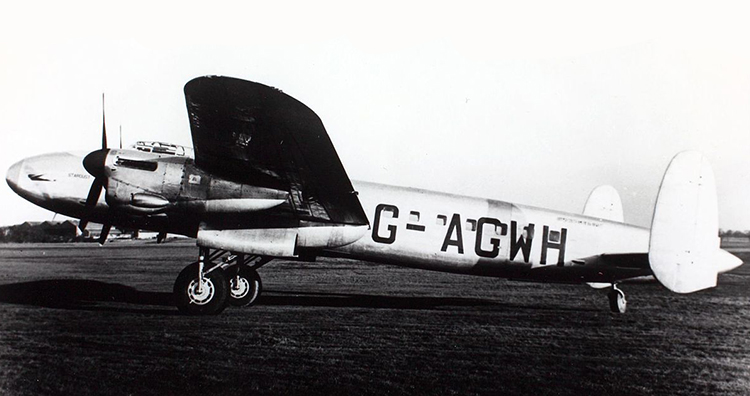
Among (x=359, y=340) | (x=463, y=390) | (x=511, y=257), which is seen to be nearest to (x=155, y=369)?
(x=359, y=340)

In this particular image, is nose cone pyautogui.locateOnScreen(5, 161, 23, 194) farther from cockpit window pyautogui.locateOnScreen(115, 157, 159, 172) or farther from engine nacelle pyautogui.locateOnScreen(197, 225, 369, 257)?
engine nacelle pyautogui.locateOnScreen(197, 225, 369, 257)

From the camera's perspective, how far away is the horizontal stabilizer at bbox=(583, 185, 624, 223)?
10148mm

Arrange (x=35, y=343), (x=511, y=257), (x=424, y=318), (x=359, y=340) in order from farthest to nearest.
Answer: (x=511, y=257)
(x=424, y=318)
(x=359, y=340)
(x=35, y=343)

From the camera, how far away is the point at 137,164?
299 inches

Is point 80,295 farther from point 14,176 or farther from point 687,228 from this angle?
point 687,228

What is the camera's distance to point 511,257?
28.8ft

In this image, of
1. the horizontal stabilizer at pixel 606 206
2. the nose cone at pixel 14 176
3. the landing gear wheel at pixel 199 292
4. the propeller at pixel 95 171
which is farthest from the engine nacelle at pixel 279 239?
the horizontal stabilizer at pixel 606 206

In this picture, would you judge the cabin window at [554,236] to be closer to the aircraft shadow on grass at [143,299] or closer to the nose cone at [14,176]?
the aircraft shadow on grass at [143,299]

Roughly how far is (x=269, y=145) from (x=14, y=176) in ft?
13.4

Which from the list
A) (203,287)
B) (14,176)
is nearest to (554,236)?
(203,287)

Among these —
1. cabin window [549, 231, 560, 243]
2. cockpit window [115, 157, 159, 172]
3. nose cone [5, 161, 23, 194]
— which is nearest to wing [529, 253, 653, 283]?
cabin window [549, 231, 560, 243]

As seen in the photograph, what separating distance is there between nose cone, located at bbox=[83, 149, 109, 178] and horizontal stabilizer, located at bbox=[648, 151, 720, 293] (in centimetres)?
793

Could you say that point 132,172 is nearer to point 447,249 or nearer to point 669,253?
point 447,249

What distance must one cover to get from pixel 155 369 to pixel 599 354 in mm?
4813
